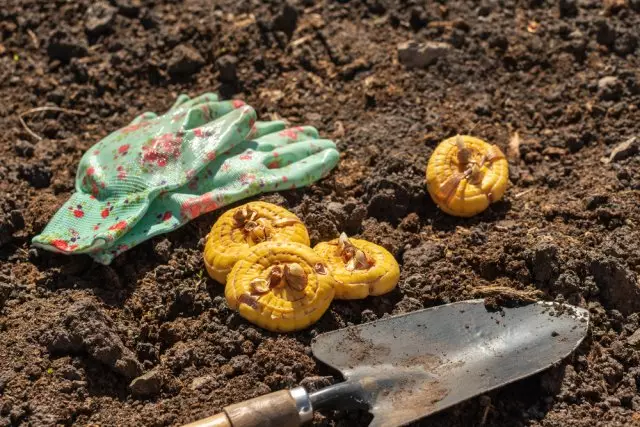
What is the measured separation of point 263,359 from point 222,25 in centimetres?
254

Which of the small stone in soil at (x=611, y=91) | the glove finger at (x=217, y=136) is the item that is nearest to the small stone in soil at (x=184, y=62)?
the glove finger at (x=217, y=136)

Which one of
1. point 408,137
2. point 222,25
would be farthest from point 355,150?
point 222,25

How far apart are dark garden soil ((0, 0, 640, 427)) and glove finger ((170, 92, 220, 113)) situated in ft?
0.73

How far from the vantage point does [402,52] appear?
5.00 m

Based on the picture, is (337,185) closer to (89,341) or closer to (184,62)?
(184,62)

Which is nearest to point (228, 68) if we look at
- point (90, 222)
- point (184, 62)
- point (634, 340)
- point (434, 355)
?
point (184, 62)

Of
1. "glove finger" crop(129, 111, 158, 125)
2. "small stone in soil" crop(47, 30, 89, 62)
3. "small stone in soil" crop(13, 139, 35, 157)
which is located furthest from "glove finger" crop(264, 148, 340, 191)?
"small stone in soil" crop(47, 30, 89, 62)

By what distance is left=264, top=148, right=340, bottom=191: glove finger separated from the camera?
13.6ft

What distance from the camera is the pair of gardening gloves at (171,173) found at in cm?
395

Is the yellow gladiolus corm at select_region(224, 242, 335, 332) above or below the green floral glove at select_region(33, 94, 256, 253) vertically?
below

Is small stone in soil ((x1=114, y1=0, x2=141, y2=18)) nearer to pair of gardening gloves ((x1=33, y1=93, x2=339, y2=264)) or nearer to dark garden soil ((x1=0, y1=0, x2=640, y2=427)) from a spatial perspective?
dark garden soil ((x1=0, y1=0, x2=640, y2=427))

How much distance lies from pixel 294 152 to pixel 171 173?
0.64 meters

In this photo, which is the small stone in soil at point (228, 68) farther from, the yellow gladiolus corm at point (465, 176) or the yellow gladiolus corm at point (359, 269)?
the yellow gladiolus corm at point (359, 269)

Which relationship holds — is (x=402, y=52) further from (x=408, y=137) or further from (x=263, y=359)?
(x=263, y=359)
